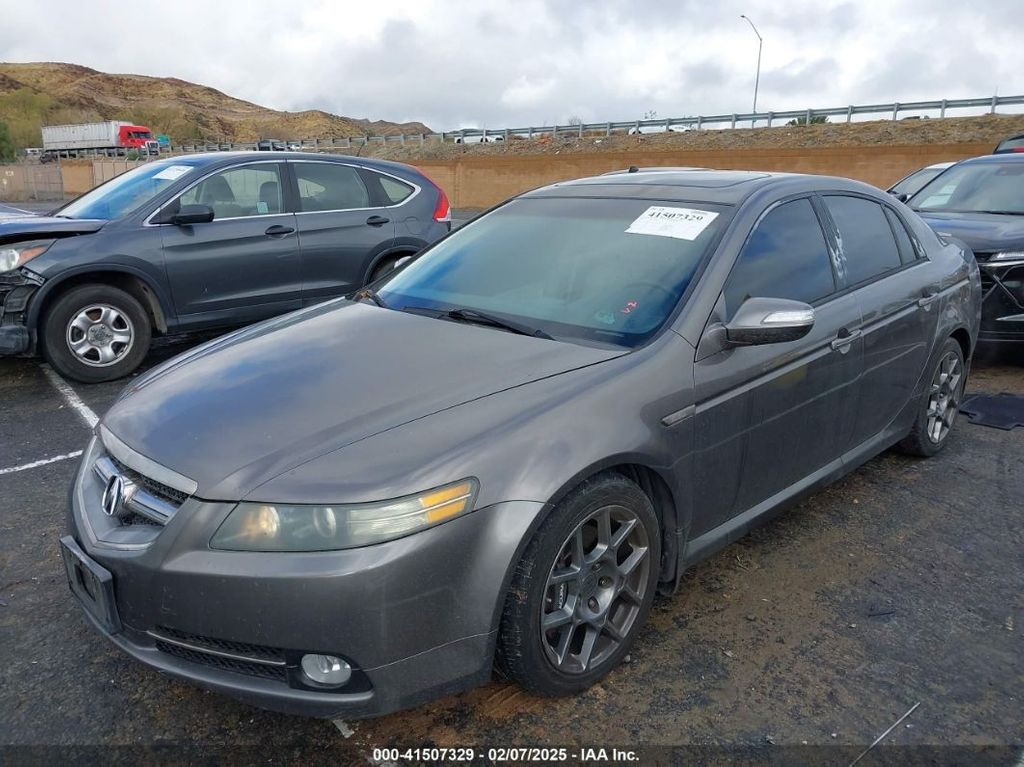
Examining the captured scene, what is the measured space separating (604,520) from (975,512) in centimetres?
241

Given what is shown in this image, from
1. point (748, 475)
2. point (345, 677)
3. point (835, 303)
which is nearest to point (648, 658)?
point (748, 475)

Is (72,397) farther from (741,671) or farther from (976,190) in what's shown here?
(976,190)

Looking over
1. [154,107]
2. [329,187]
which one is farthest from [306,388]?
[154,107]

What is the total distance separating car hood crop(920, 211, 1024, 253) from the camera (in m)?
5.90

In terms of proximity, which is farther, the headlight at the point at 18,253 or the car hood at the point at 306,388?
the headlight at the point at 18,253

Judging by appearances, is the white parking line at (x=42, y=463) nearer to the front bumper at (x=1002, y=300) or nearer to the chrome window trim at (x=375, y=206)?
the chrome window trim at (x=375, y=206)

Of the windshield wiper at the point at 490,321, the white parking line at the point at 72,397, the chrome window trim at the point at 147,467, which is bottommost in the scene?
the white parking line at the point at 72,397

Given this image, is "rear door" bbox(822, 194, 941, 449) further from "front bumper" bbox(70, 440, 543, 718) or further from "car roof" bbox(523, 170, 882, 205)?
"front bumper" bbox(70, 440, 543, 718)

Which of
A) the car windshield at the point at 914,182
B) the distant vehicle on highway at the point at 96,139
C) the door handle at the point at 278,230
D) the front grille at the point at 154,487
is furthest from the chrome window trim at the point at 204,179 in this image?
the distant vehicle on highway at the point at 96,139

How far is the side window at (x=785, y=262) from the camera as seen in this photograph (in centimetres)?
299

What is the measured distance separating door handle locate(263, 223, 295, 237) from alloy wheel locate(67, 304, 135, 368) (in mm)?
1293

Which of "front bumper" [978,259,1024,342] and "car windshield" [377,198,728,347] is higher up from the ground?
"car windshield" [377,198,728,347]

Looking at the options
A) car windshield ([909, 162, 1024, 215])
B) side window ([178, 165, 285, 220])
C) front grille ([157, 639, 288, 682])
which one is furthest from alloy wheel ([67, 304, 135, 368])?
car windshield ([909, 162, 1024, 215])

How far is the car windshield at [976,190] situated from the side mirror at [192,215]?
6.11 meters
